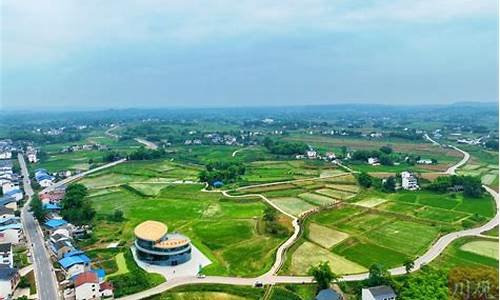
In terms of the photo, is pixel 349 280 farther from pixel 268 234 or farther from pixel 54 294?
pixel 54 294

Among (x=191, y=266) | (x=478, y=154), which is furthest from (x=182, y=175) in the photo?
(x=478, y=154)

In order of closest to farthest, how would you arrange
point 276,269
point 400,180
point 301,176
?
point 276,269 < point 400,180 < point 301,176

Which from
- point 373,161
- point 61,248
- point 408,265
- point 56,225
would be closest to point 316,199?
point 408,265

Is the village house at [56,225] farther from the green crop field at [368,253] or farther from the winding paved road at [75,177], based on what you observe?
the green crop field at [368,253]

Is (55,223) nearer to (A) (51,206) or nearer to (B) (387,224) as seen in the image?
(A) (51,206)

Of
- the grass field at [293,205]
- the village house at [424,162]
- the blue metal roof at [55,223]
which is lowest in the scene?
the village house at [424,162]

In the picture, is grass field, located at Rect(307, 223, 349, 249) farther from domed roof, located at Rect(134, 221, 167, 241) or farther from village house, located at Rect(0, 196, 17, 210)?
village house, located at Rect(0, 196, 17, 210)

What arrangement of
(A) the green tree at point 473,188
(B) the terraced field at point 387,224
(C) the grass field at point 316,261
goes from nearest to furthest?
(C) the grass field at point 316,261 → (B) the terraced field at point 387,224 → (A) the green tree at point 473,188

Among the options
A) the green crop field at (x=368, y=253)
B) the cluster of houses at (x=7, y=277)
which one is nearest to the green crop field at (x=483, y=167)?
the green crop field at (x=368, y=253)
